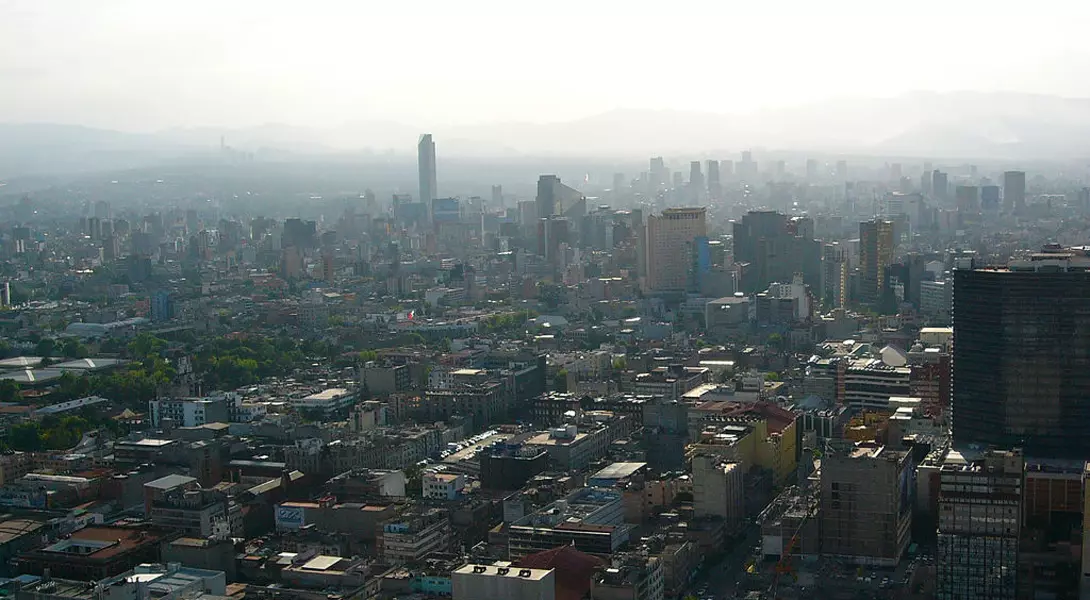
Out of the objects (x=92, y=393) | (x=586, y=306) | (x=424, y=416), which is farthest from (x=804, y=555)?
(x=586, y=306)

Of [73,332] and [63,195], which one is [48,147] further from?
[73,332]

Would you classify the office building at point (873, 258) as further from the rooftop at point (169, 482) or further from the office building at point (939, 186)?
the office building at point (939, 186)

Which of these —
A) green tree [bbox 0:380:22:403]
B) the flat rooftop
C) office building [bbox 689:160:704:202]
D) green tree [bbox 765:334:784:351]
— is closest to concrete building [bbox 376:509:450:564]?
the flat rooftop

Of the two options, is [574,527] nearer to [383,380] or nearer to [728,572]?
[728,572]

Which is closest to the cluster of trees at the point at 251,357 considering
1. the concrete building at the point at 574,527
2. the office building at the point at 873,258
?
the concrete building at the point at 574,527

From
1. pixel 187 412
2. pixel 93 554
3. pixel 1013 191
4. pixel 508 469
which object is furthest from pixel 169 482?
pixel 1013 191

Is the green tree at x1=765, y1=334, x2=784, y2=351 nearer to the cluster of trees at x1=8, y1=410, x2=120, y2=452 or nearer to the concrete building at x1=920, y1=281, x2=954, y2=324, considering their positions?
the concrete building at x1=920, y1=281, x2=954, y2=324
